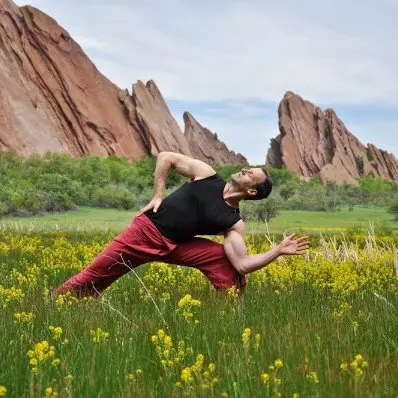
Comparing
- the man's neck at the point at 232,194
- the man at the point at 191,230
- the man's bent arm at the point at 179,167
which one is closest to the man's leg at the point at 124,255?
the man at the point at 191,230

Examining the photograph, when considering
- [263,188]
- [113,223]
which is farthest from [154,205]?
[113,223]

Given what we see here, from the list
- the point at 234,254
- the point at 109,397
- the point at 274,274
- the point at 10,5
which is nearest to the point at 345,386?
the point at 109,397

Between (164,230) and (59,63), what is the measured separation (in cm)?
10918

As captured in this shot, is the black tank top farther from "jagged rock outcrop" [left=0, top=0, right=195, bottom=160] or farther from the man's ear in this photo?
"jagged rock outcrop" [left=0, top=0, right=195, bottom=160]

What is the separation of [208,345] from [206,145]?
174223mm

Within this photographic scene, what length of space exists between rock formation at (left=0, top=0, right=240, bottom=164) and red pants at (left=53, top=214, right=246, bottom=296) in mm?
83029

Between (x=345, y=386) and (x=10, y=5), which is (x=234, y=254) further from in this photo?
(x=10, y=5)

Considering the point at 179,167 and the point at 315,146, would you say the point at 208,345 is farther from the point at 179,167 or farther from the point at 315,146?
the point at 315,146

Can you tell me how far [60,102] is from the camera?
109 m

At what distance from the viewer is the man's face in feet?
21.1

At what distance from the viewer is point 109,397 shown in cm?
310

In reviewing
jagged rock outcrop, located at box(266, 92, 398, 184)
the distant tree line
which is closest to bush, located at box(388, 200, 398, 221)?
the distant tree line

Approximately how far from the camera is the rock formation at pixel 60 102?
3684 inches

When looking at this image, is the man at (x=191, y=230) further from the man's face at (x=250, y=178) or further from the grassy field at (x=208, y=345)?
the grassy field at (x=208, y=345)
